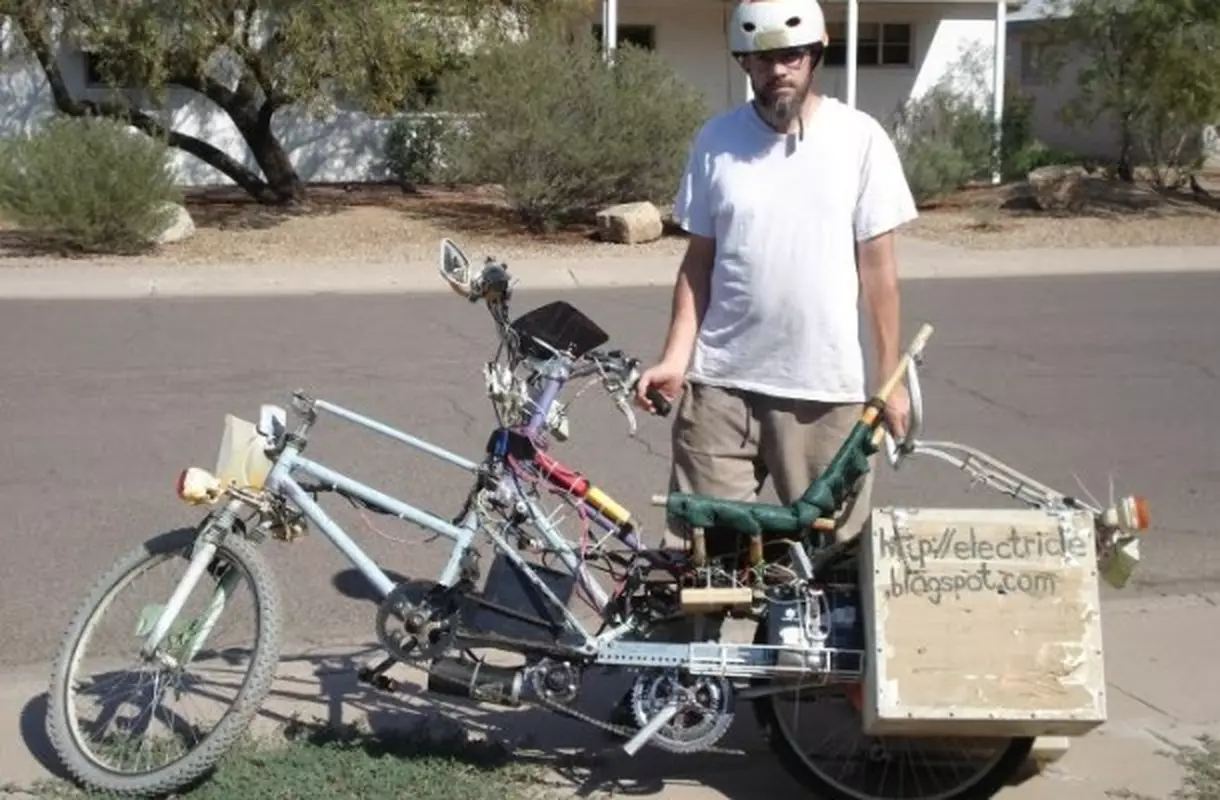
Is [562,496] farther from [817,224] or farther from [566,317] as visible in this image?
[817,224]

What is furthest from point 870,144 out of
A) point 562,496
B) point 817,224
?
point 562,496

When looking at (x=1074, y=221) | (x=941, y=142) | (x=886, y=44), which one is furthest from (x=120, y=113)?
(x=886, y=44)

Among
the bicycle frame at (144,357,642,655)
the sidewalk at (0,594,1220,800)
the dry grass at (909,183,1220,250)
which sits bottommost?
the dry grass at (909,183,1220,250)

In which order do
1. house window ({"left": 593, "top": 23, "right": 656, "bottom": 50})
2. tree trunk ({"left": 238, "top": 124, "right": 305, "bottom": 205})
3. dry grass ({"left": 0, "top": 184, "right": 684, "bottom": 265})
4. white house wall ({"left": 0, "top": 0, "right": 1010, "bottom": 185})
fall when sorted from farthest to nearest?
house window ({"left": 593, "top": 23, "right": 656, "bottom": 50})
white house wall ({"left": 0, "top": 0, "right": 1010, "bottom": 185})
tree trunk ({"left": 238, "top": 124, "right": 305, "bottom": 205})
dry grass ({"left": 0, "top": 184, "right": 684, "bottom": 265})

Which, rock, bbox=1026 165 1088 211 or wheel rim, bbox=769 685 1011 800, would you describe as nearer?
wheel rim, bbox=769 685 1011 800

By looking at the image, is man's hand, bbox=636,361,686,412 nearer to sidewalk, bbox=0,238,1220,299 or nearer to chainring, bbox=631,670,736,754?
chainring, bbox=631,670,736,754

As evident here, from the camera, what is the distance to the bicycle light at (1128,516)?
3.96 metres

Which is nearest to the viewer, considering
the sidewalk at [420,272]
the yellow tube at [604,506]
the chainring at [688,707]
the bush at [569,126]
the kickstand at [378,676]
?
the chainring at [688,707]

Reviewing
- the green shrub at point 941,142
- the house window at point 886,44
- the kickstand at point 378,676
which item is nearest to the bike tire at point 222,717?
the kickstand at point 378,676

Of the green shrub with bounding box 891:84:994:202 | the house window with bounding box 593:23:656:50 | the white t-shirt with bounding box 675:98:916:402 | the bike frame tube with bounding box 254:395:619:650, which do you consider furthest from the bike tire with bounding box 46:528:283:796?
the house window with bounding box 593:23:656:50

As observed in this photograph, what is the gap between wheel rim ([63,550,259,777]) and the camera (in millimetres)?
4391

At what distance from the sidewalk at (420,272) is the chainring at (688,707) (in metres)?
11.8

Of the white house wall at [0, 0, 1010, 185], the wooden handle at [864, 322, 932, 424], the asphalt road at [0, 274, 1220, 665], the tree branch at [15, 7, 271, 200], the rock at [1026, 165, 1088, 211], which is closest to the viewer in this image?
the wooden handle at [864, 322, 932, 424]

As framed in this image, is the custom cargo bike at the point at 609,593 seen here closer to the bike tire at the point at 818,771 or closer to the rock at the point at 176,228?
the bike tire at the point at 818,771
